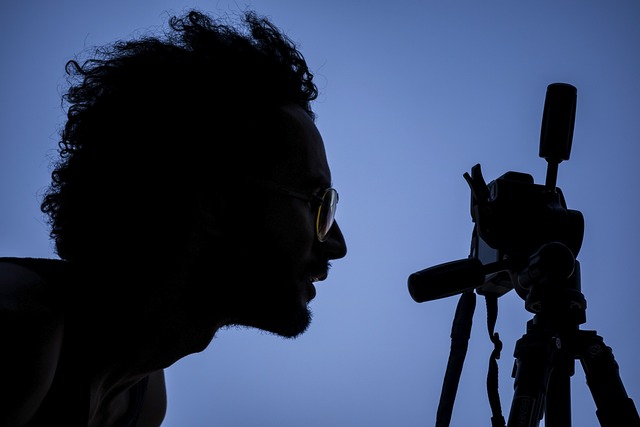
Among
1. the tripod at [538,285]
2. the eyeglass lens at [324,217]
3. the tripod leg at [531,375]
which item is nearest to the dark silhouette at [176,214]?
the eyeglass lens at [324,217]

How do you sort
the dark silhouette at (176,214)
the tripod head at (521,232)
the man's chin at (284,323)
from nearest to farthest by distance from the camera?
the tripod head at (521,232)
the dark silhouette at (176,214)
the man's chin at (284,323)

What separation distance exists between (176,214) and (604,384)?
98 cm

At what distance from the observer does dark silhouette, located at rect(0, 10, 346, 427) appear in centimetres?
129

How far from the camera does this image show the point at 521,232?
1070mm

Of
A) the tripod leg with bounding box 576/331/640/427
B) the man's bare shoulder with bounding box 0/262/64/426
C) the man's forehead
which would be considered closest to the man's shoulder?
the man's bare shoulder with bounding box 0/262/64/426

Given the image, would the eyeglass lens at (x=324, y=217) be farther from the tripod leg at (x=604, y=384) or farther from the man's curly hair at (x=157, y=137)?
the tripod leg at (x=604, y=384)

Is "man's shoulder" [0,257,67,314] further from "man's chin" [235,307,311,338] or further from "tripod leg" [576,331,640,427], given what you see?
"tripod leg" [576,331,640,427]

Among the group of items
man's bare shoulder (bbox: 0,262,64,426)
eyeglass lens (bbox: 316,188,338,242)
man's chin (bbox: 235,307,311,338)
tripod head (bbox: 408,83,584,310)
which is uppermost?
eyeglass lens (bbox: 316,188,338,242)

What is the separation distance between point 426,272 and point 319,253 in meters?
0.49

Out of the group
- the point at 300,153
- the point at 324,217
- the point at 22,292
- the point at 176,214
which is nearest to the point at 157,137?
the point at 176,214

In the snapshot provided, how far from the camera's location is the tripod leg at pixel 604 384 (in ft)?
2.97

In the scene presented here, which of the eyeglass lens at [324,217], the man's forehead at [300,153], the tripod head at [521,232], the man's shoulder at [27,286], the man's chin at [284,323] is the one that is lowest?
the man's shoulder at [27,286]

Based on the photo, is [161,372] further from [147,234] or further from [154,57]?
[154,57]

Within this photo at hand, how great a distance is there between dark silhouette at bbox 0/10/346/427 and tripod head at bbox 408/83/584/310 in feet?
1.48
